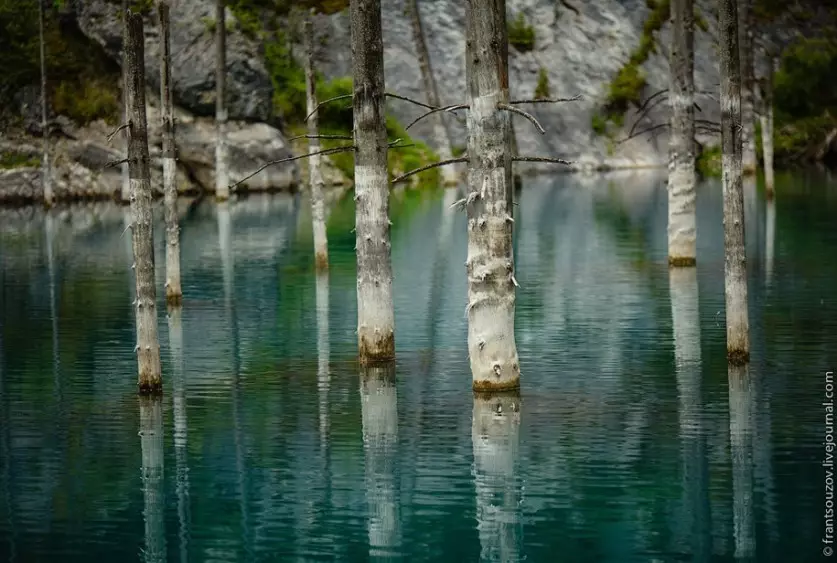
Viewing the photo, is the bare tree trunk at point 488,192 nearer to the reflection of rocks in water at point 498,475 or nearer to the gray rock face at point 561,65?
the reflection of rocks in water at point 498,475

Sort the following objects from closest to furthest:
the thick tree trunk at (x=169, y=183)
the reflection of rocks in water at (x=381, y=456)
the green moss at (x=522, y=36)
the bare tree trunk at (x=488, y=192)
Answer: the reflection of rocks in water at (x=381, y=456), the bare tree trunk at (x=488, y=192), the thick tree trunk at (x=169, y=183), the green moss at (x=522, y=36)

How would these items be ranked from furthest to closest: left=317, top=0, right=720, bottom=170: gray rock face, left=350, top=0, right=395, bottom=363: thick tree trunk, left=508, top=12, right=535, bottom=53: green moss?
left=508, top=12, right=535, bottom=53: green moss → left=317, top=0, right=720, bottom=170: gray rock face → left=350, top=0, right=395, bottom=363: thick tree trunk

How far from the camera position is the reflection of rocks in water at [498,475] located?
15.4 m

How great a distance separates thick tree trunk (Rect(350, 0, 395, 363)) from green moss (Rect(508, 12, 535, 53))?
256 ft

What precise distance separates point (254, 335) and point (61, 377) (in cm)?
516

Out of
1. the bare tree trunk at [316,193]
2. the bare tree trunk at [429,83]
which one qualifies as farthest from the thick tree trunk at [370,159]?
the bare tree trunk at [429,83]

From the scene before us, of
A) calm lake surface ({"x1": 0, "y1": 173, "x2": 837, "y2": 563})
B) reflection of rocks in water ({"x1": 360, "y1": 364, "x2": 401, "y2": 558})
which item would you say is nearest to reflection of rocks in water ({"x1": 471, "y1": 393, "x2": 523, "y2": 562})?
calm lake surface ({"x1": 0, "y1": 173, "x2": 837, "y2": 563})

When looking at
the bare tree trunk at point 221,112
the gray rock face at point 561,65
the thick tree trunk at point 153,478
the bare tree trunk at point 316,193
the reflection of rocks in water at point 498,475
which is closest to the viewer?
the reflection of rocks in water at point 498,475

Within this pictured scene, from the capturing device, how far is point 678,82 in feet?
123

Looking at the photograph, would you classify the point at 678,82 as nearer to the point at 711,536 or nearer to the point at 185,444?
the point at 185,444

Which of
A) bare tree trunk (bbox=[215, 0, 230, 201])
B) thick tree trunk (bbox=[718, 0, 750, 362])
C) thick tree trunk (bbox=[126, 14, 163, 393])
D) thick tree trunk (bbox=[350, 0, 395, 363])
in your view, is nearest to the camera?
thick tree trunk (bbox=[126, 14, 163, 393])

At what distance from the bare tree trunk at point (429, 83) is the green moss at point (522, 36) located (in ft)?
21.3

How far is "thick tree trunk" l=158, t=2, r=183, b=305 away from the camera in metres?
34.2

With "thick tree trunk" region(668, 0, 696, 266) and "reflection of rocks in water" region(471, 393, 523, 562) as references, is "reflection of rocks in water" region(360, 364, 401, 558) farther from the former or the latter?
"thick tree trunk" region(668, 0, 696, 266)
